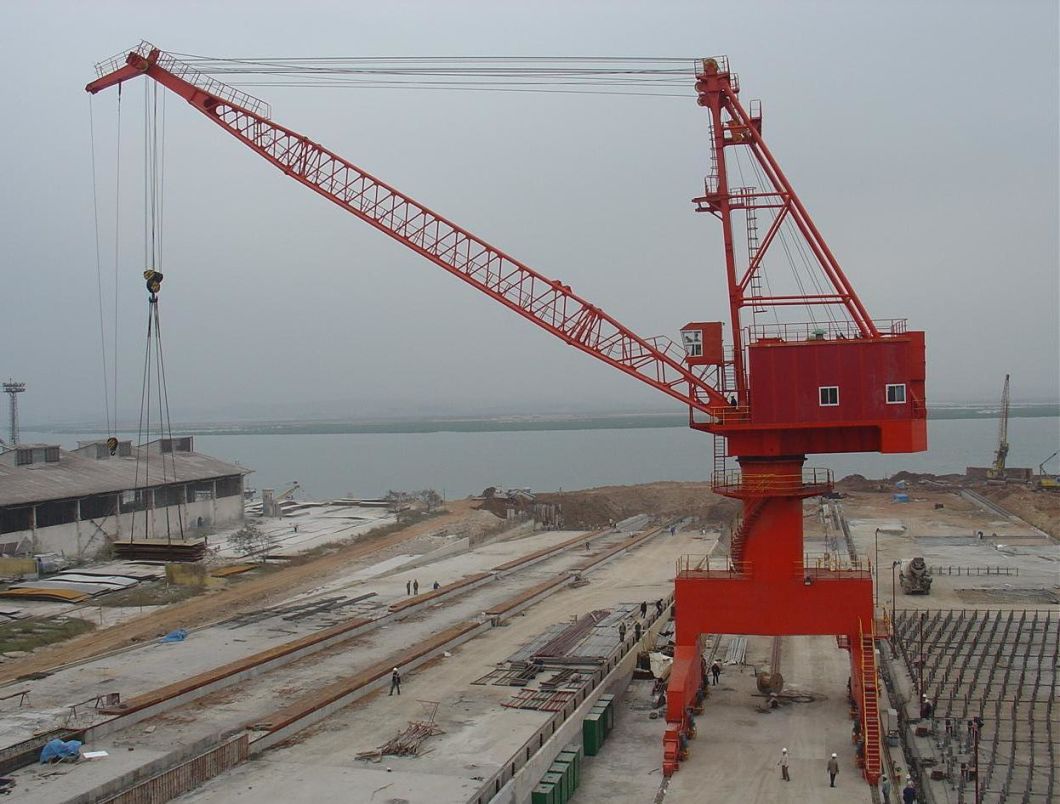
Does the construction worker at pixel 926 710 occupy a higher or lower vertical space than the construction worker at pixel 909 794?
lower

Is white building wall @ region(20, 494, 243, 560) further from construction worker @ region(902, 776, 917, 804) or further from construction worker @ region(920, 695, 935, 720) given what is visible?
construction worker @ region(902, 776, 917, 804)

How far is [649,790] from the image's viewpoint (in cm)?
2200

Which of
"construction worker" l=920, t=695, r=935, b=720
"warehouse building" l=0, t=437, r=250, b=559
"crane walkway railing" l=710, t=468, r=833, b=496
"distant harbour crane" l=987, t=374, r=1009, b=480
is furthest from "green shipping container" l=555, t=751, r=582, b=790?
"distant harbour crane" l=987, t=374, r=1009, b=480

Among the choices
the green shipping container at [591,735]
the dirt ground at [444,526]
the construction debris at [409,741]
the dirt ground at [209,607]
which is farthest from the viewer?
the dirt ground at [444,526]

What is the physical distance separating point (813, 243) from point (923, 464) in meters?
172

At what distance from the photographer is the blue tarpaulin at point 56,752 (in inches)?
854

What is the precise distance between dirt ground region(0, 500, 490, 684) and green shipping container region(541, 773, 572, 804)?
17.8 metres

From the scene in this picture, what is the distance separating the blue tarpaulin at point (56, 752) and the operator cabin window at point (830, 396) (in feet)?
65.3

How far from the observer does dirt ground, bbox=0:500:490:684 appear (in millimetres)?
32438

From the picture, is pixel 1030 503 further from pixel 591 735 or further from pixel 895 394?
pixel 591 735

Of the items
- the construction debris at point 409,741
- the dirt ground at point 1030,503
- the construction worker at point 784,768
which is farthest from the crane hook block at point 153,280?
the dirt ground at point 1030,503

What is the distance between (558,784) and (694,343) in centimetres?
1267

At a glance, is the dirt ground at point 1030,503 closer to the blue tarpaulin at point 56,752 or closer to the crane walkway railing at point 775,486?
the crane walkway railing at point 775,486

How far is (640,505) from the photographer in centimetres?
9012
